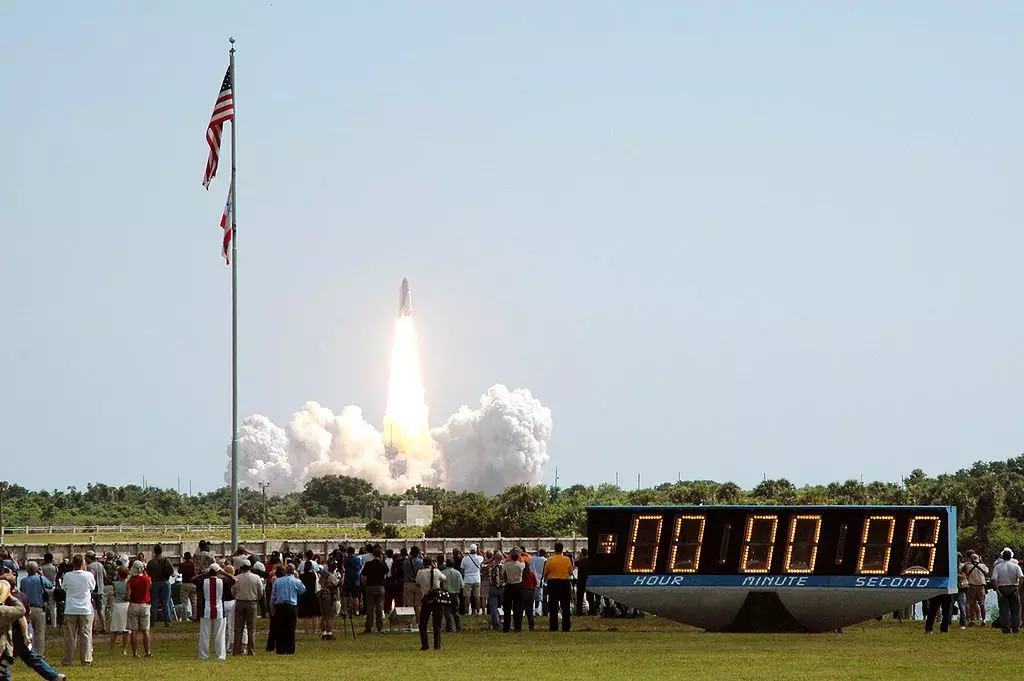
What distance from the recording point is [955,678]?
25.6 metres

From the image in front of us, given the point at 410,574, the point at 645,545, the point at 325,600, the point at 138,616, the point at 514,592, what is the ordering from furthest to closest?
the point at 410,574, the point at 514,592, the point at 645,545, the point at 325,600, the point at 138,616

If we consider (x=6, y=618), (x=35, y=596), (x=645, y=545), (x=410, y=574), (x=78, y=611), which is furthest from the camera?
(x=410, y=574)

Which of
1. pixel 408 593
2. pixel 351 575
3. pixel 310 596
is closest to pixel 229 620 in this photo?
pixel 310 596

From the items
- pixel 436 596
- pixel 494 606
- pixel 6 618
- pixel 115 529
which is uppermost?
pixel 6 618

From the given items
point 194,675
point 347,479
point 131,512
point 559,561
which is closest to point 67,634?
point 194,675

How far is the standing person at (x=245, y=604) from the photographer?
3092 cm

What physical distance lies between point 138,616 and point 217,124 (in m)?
20.3

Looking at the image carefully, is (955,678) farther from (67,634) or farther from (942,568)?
(67,634)

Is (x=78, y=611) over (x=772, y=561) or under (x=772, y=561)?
under

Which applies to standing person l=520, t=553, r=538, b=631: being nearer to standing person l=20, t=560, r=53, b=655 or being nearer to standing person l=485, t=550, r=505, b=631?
standing person l=485, t=550, r=505, b=631

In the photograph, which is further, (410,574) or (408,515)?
(408,515)

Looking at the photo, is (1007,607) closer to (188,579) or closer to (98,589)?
(188,579)

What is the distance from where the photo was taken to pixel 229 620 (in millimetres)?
31891

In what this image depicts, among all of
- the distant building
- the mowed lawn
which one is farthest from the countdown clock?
the distant building
